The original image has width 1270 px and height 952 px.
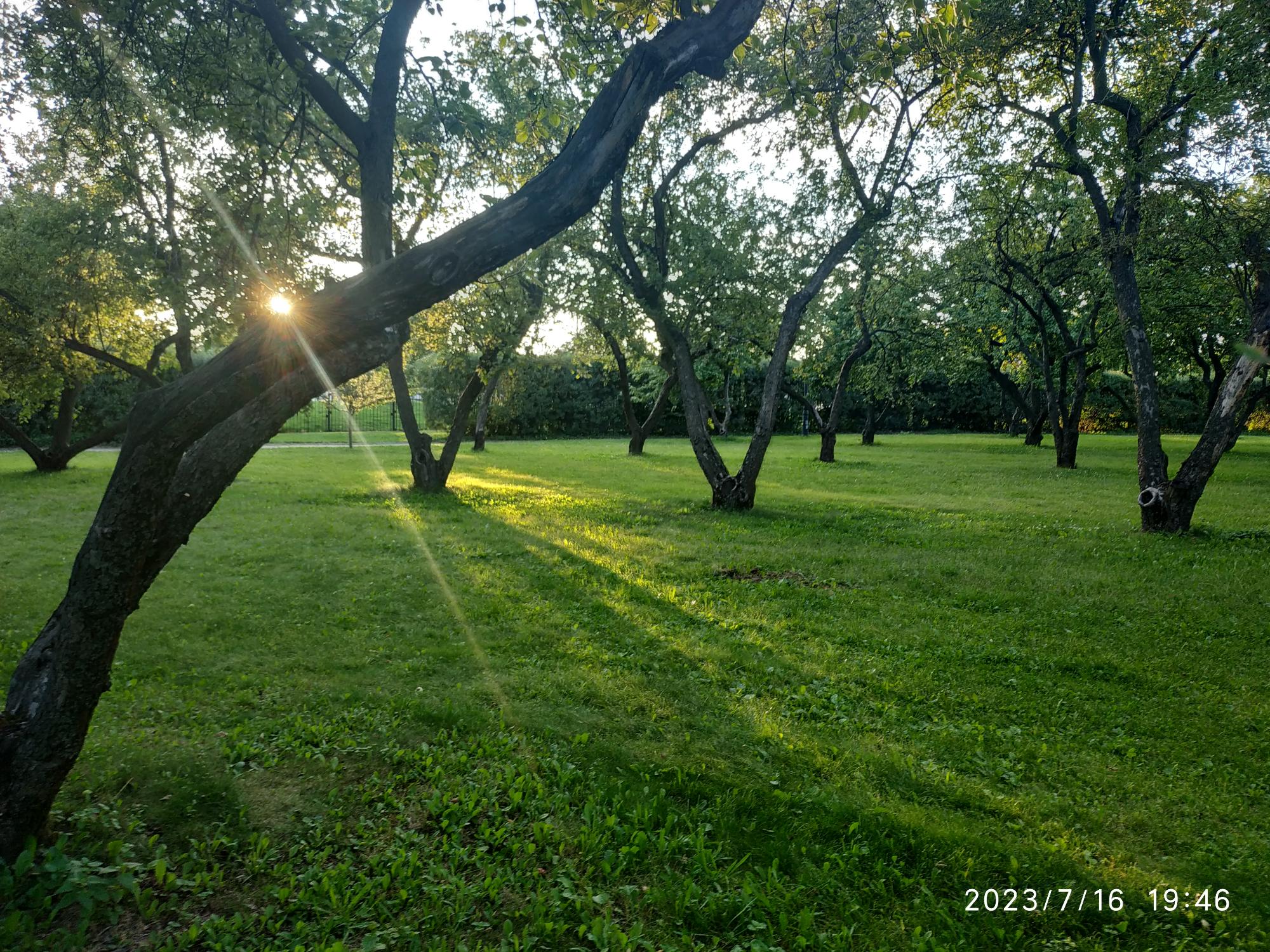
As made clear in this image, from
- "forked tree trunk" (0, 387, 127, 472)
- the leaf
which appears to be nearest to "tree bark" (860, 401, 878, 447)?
the leaf

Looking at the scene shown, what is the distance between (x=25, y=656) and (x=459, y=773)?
2.27 metres

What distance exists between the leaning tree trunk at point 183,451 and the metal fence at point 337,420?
125 feet

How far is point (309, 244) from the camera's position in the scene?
9.76 m

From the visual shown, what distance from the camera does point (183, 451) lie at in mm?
2947

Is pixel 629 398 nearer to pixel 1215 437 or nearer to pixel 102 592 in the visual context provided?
pixel 1215 437

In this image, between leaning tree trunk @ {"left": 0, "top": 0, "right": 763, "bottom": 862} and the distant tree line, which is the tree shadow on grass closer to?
leaning tree trunk @ {"left": 0, "top": 0, "right": 763, "bottom": 862}

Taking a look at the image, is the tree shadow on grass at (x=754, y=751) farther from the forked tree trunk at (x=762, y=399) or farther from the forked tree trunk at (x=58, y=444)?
the forked tree trunk at (x=58, y=444)

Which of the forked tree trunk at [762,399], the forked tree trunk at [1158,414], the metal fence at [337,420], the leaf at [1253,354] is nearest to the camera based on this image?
the leaf at [1253,354]

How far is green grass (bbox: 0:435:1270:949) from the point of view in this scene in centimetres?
304

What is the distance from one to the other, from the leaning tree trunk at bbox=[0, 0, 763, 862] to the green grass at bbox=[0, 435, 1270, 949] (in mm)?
614

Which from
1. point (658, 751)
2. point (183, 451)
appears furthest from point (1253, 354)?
point (183, 451)

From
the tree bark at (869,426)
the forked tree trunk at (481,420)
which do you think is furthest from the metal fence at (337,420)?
the tree bark at (869,426)

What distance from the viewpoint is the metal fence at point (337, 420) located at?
44.0 m

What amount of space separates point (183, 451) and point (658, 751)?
3292mm
